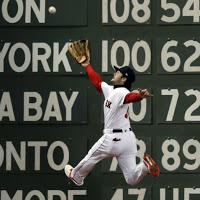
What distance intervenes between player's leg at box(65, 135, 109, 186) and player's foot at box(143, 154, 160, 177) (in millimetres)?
470

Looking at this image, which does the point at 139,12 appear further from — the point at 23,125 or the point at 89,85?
the point at 23,125

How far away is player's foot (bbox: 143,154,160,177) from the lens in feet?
30.5

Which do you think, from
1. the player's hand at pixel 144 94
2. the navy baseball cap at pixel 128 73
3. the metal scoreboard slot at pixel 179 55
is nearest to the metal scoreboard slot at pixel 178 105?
the metal scoreboard slot at pixel 179 55

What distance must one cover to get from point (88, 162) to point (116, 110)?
2.19 ft

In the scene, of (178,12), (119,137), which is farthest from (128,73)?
(178,12)

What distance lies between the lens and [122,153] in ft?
31.4

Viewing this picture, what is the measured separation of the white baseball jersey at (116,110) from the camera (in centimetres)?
953

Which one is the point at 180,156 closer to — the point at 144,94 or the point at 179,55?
the point at 179,55

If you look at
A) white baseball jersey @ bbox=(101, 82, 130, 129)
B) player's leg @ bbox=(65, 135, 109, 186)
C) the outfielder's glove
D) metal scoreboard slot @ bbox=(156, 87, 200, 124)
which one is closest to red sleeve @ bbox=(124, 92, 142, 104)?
white baseball jersey @ bbox=(101, 82, 130, 129)

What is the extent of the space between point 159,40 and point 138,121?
974 millimetres

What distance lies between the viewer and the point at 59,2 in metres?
10.3

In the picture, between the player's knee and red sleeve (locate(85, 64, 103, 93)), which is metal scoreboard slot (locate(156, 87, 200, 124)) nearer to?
red sleeve (locate(85, 64, 103, 93))

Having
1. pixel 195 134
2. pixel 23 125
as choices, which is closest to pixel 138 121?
pixel 195 134

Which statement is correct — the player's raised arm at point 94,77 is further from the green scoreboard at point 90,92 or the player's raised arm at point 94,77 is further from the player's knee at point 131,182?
the player's knee at point 131,182
